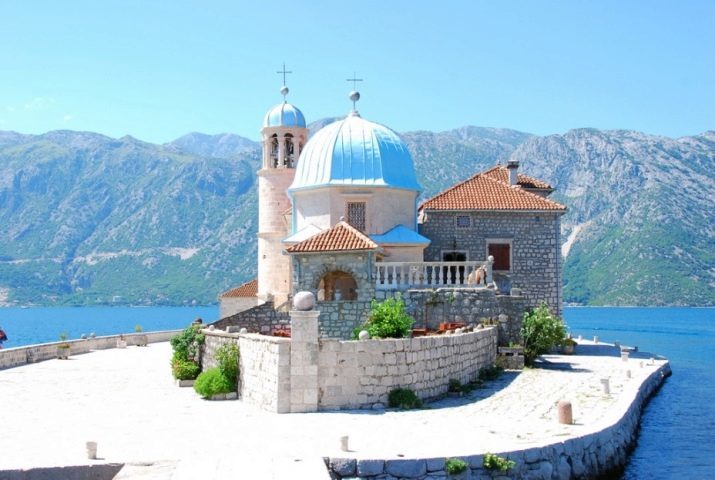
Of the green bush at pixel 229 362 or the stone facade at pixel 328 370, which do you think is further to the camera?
the green bush at pixel 229 362

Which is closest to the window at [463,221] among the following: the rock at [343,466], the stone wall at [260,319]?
the stone wall at [260,319]

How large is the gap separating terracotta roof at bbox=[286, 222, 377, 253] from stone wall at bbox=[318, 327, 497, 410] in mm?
7236

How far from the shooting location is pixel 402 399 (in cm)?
1906

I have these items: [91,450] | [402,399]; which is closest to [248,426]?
[402,399]

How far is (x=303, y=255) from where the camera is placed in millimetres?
28547

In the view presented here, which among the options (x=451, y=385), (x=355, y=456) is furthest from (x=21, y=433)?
(x=451, y=385)

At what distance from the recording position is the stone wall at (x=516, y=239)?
36.6 metres

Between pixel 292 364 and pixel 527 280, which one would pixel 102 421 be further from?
pixel 527 280

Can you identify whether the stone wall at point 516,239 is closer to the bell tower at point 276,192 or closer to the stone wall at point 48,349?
the bell tower at point 276,192

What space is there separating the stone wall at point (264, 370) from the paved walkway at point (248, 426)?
0.38 metres

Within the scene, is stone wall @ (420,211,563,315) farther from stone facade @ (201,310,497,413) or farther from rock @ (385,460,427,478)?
rock @ (385,460,427,478)

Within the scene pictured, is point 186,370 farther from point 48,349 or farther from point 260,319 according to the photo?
point 48,349

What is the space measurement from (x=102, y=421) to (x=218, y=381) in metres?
4.01

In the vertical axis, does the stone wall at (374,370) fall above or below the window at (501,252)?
below
